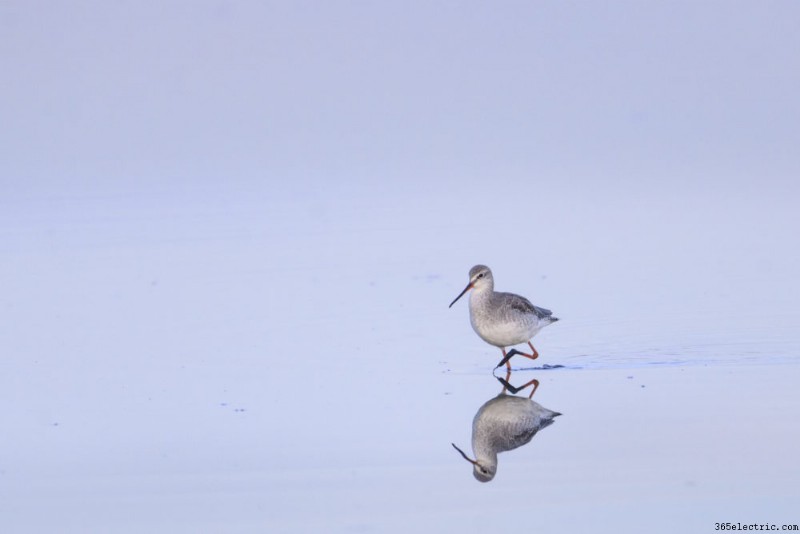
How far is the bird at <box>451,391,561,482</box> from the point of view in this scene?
7.36 m

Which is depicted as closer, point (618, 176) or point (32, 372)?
point (32, 372)

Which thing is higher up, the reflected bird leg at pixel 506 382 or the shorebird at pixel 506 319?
the shorebird at pixel 506 319

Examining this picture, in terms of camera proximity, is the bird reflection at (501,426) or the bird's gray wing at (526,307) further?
the bird's gray wing at (526,307)

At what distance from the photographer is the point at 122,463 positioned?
24.8 feet

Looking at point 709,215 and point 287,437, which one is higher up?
point 709,215

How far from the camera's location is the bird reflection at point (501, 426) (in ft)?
24.2

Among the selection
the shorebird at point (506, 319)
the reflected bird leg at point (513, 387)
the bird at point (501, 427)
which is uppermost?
the shorebird at point (506, 319)

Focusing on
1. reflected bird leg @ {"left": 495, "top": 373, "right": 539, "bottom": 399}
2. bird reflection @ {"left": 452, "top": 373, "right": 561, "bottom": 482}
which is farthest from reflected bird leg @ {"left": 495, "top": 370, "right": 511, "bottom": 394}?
bird reflection @ {"left": 452, "top": 373, "right": 561, "bottom": 482}

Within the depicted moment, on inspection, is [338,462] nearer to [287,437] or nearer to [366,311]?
[287,437]

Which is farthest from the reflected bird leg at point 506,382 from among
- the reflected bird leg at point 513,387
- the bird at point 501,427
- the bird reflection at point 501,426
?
the bird at point 501,427

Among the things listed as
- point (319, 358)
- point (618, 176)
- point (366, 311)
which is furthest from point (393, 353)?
point (618, 176)

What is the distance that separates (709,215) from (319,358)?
5317 millimetres

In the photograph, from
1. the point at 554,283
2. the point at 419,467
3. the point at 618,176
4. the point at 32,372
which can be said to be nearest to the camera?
the point at 419,467

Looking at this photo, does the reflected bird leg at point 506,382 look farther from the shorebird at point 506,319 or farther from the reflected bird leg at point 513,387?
the shorebird at point 506,319
